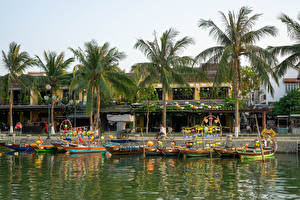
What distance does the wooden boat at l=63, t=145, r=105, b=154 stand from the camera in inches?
1102

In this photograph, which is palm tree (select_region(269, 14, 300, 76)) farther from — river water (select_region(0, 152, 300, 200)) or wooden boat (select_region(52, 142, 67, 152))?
wooden boat (select_region(52, 142, 67, 152))

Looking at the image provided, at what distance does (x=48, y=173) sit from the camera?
726 inches

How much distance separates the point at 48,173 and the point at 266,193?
10.7 meters

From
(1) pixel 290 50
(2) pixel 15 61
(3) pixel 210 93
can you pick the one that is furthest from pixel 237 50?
(2) pixel 15 61

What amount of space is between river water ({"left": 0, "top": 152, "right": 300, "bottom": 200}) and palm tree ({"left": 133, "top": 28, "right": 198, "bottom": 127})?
358 inches

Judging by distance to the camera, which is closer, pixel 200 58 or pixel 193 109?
pixel 200 58

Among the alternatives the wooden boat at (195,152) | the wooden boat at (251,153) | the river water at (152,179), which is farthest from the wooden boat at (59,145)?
the wooden boat at (251,153)

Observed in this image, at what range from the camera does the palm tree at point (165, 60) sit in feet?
99.5

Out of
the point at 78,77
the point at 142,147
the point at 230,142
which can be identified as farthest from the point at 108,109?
the point at 230,142

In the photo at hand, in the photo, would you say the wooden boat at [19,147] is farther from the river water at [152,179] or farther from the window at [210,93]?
the window at [210,93]

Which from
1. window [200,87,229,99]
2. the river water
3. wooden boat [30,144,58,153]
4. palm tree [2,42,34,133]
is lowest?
the river water

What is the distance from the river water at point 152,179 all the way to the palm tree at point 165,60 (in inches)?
358

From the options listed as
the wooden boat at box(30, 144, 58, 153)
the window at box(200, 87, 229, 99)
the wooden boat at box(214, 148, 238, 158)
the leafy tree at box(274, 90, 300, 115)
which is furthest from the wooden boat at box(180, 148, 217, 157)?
the leafy tree at box(274, 90, 300, 115)

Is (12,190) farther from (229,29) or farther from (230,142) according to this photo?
(229,29)
